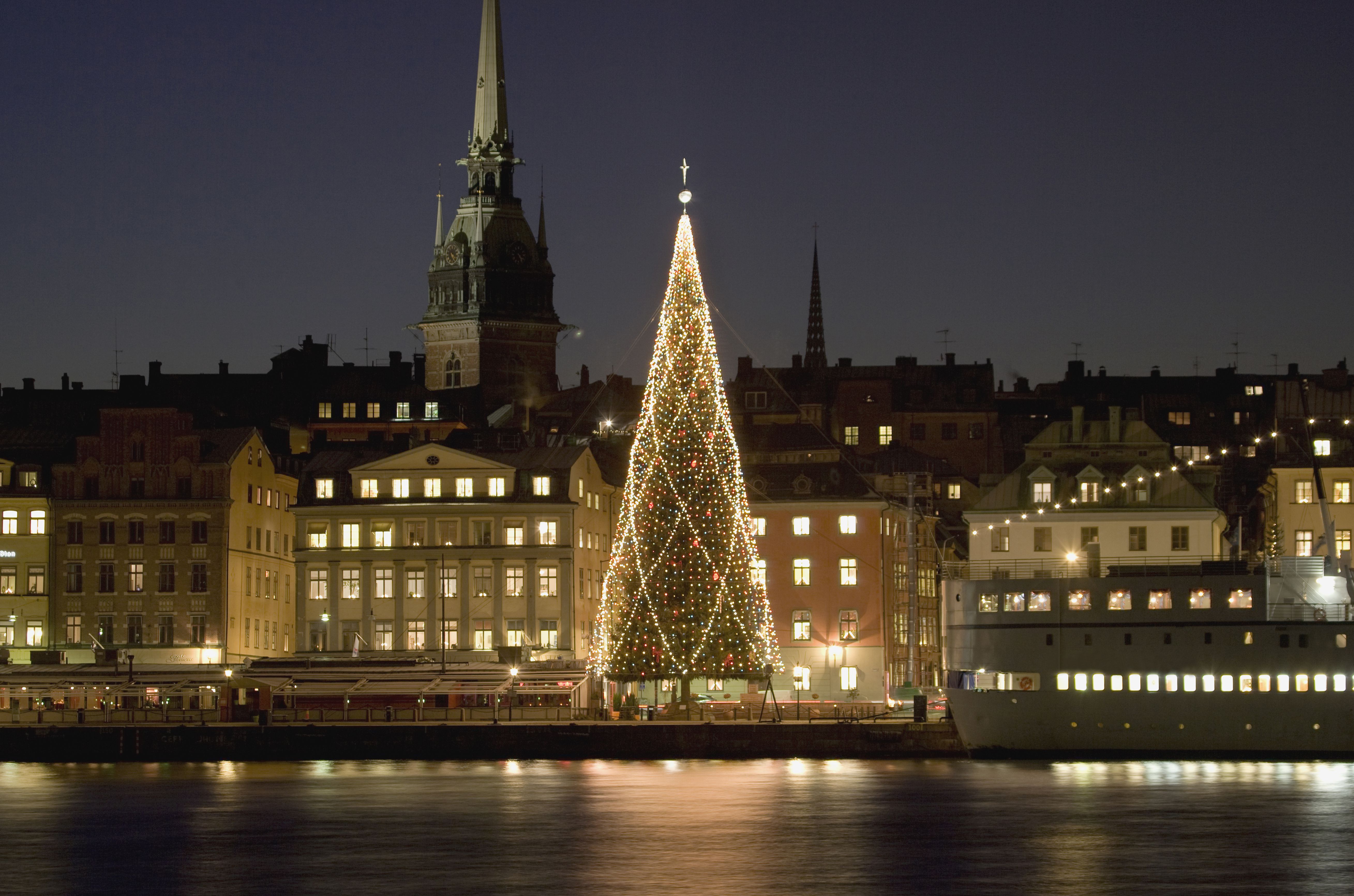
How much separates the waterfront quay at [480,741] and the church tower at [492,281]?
238ft

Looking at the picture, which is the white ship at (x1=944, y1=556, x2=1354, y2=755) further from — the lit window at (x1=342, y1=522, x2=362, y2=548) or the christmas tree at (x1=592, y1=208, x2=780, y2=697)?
the lit window at (x1=342, y1=522, x2=362, y2=548)

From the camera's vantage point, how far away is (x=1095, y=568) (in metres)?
85.5

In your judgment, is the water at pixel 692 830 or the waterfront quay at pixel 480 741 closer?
the water at pixel 692 830

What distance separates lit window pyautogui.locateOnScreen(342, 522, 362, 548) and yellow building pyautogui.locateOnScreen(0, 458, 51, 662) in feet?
38.8

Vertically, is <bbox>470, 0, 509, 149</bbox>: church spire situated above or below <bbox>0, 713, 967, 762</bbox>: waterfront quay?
above

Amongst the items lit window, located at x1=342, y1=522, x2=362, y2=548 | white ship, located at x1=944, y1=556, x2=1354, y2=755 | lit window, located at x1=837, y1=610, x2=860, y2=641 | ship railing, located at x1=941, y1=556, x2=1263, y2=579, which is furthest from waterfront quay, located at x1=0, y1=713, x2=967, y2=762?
lit window, located at x1=837, y1=610, x2=860, y2=641

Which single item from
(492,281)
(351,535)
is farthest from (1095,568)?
(492,281)

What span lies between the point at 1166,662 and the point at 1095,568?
185 inches

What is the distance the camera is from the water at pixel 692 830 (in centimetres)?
5497

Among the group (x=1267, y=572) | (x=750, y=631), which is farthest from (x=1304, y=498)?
(x=750, y=631)

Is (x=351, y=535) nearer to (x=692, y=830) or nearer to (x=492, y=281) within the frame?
(x=692, y=830)

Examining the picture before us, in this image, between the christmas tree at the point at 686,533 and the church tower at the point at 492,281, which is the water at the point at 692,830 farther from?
the church tower at the point at 492,281

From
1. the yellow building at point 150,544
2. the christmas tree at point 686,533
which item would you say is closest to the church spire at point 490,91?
the yellow building at point 150,544

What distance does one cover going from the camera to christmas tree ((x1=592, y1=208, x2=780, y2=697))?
84938mm
